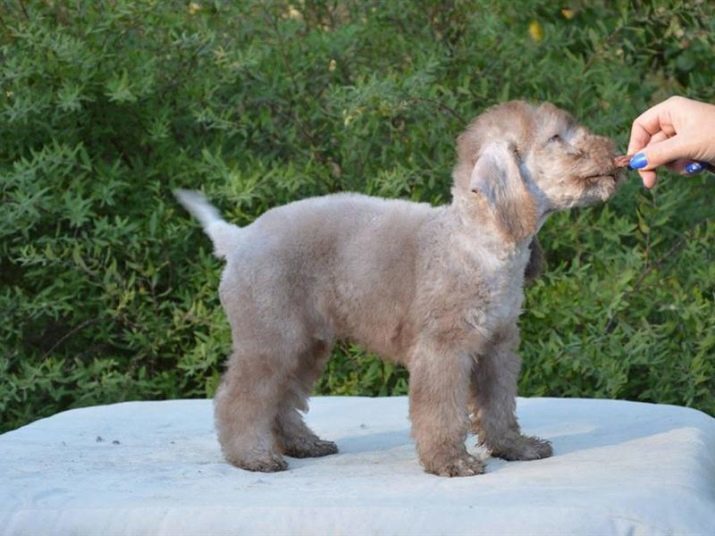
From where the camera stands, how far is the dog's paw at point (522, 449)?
14.1ft

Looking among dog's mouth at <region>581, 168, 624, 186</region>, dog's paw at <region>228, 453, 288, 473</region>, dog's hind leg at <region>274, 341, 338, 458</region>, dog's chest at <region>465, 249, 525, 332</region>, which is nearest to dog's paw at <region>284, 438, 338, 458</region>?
dog's hind leg at <region>274, 341, 338, 458</region>

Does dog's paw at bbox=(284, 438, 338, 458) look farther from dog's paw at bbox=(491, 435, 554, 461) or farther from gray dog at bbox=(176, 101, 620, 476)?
dog's paw at bbox=(491, 435, 554, 461)

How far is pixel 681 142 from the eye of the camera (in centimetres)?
405

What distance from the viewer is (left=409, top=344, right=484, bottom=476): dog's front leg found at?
4062 mm

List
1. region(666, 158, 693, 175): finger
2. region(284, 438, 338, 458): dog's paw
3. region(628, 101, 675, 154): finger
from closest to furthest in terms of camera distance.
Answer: region(666, 158, 693, 175): finger
region(628, 101, 675, 154): finger
region(284, 438, 338, 458): dog's paw

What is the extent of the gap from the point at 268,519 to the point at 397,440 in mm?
1288

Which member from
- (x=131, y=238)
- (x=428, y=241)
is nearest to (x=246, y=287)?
(x=428, y=241)

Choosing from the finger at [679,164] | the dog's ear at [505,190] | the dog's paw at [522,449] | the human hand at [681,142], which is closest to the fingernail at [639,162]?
the human hand at [681,142]

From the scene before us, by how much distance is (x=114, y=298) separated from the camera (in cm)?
620

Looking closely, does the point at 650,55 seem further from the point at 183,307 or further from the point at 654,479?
the point at 654,479

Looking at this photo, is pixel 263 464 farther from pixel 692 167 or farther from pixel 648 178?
pixel 692 167

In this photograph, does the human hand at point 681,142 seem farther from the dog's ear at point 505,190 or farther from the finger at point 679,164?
the dog's ear at point 505,190

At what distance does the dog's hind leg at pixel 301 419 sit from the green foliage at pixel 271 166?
144cm

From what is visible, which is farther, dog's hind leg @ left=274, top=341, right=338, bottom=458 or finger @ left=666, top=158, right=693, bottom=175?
dog's hind leg @ left=274, top=341, right=338, bottom=458
